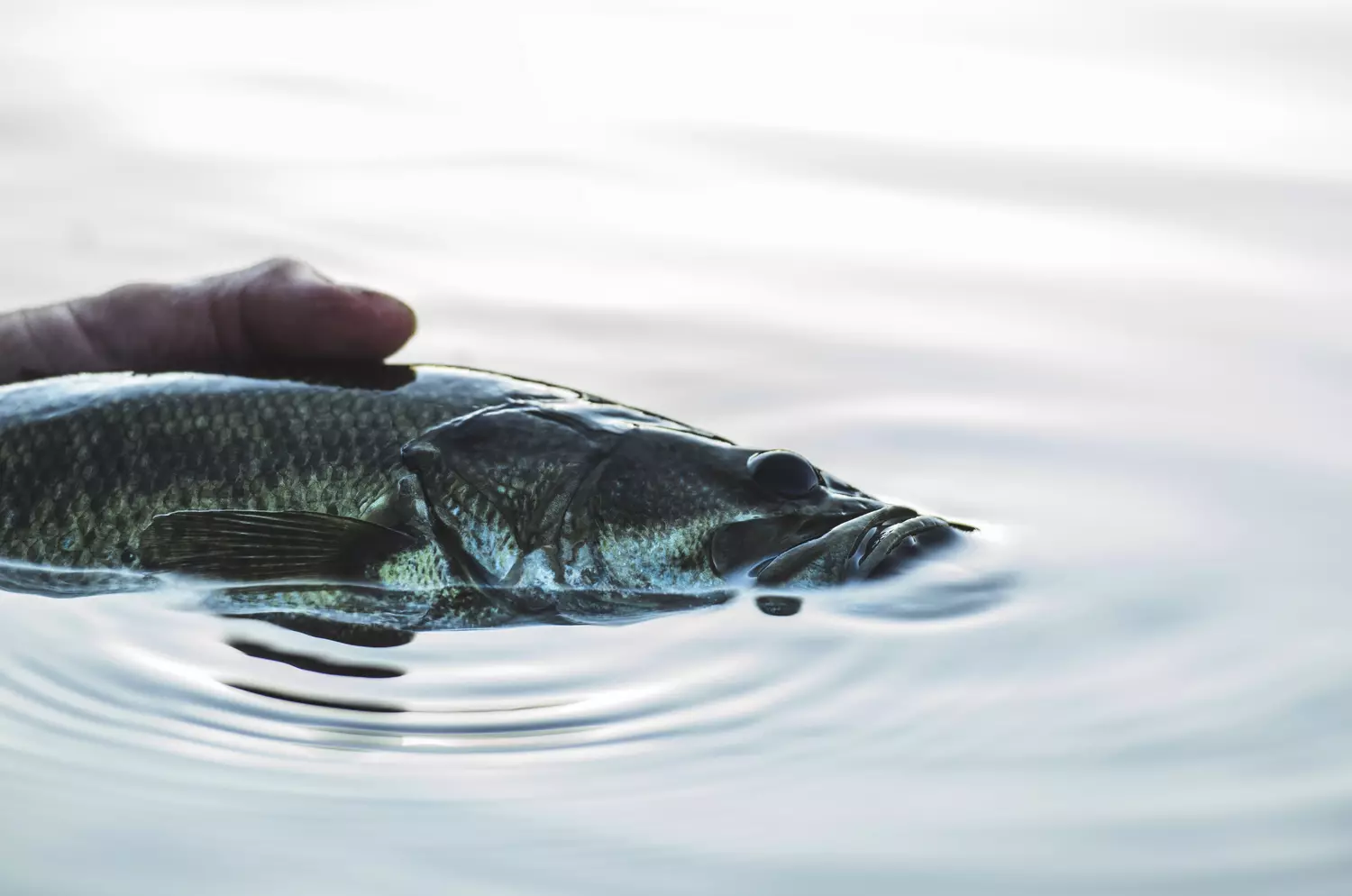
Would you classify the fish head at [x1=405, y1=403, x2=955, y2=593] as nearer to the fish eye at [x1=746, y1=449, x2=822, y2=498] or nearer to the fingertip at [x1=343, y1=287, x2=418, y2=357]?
the fish eye at [x1=746, y1=449, x2=822, y2=498]

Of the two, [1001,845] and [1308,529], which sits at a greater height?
[1308,529]

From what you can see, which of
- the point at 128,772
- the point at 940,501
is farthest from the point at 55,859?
the point at 940,501

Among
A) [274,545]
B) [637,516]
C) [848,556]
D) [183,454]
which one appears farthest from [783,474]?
[183,454]

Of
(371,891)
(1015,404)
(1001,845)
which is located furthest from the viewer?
(1015,404)

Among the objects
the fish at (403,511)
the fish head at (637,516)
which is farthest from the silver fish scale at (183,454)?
the fish head at (637,516)

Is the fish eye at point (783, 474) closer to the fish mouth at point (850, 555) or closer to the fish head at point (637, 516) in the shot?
the fish head at point (637, 516)

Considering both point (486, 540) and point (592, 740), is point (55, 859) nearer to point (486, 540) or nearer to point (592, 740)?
point (592, 740)

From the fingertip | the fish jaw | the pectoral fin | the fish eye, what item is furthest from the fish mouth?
the fingertip
